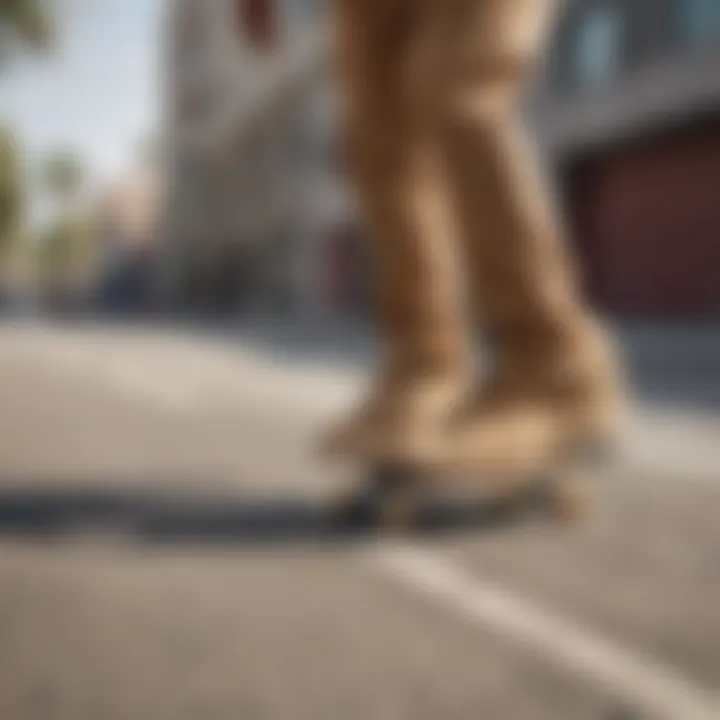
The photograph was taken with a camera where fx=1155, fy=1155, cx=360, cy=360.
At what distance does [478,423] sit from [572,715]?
1.20 metres

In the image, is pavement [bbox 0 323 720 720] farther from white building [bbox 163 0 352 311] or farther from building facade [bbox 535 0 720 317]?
white building [bbox 163 0 352 311]

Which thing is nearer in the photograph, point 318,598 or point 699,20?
point 318,598

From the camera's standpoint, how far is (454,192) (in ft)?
8.28

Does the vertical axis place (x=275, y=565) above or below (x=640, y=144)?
below

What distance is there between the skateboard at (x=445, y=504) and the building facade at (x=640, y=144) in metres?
16.3

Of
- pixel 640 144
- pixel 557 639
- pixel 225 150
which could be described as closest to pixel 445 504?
pixel 557 639

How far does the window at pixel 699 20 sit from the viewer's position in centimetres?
1811

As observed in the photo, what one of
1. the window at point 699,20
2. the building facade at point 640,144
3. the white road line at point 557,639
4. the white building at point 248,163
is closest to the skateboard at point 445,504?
the white road line at point 557,639

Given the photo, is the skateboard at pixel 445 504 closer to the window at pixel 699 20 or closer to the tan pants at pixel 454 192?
the tan pants at pixel 454 192

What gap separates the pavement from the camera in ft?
4.52

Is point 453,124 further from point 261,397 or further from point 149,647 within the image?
point 261,397

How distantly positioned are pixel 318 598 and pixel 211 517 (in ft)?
2.60

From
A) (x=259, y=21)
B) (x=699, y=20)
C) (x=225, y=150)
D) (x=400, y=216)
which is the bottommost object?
(x=400, y=216)

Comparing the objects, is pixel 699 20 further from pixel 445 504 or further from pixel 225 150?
pixel 225 150
